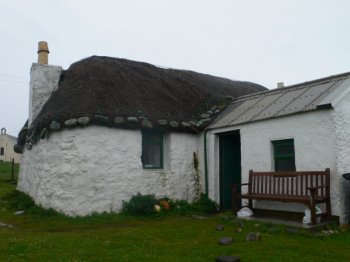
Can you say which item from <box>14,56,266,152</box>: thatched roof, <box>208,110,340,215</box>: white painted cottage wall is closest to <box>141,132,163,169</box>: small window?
<box>14,56,266,152</box>: thatched roof

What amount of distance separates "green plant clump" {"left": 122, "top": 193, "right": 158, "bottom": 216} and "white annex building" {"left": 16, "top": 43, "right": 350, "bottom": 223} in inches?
11.6

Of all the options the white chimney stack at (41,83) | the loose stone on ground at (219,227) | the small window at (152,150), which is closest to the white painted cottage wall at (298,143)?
the loose stone on ground at (219,227)

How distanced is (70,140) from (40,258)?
18.1ft

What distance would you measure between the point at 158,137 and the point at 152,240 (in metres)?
5.59

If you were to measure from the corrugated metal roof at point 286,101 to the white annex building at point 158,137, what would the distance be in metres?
0.05

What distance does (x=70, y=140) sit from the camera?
1155 cm

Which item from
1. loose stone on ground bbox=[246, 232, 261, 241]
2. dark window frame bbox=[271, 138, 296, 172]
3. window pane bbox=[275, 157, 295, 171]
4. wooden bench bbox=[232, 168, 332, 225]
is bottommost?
loose stone on ground bbox=[246, 232, 261, 241]

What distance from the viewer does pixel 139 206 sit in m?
11.7

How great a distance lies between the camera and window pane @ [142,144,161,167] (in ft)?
42.8

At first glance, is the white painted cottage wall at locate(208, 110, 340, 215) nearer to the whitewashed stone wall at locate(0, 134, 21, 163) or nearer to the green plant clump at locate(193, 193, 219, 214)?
the green plant clump at locate(193, 193, 219, 214)

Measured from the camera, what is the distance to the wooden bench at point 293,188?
9211mm

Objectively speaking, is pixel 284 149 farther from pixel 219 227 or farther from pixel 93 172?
pixel 93 172

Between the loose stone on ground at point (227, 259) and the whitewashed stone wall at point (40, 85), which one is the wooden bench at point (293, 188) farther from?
the whitewashed stone wall at point (40, 85)

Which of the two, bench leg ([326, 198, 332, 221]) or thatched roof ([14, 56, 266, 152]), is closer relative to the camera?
bench leg ([326, 198, 332, 221])
